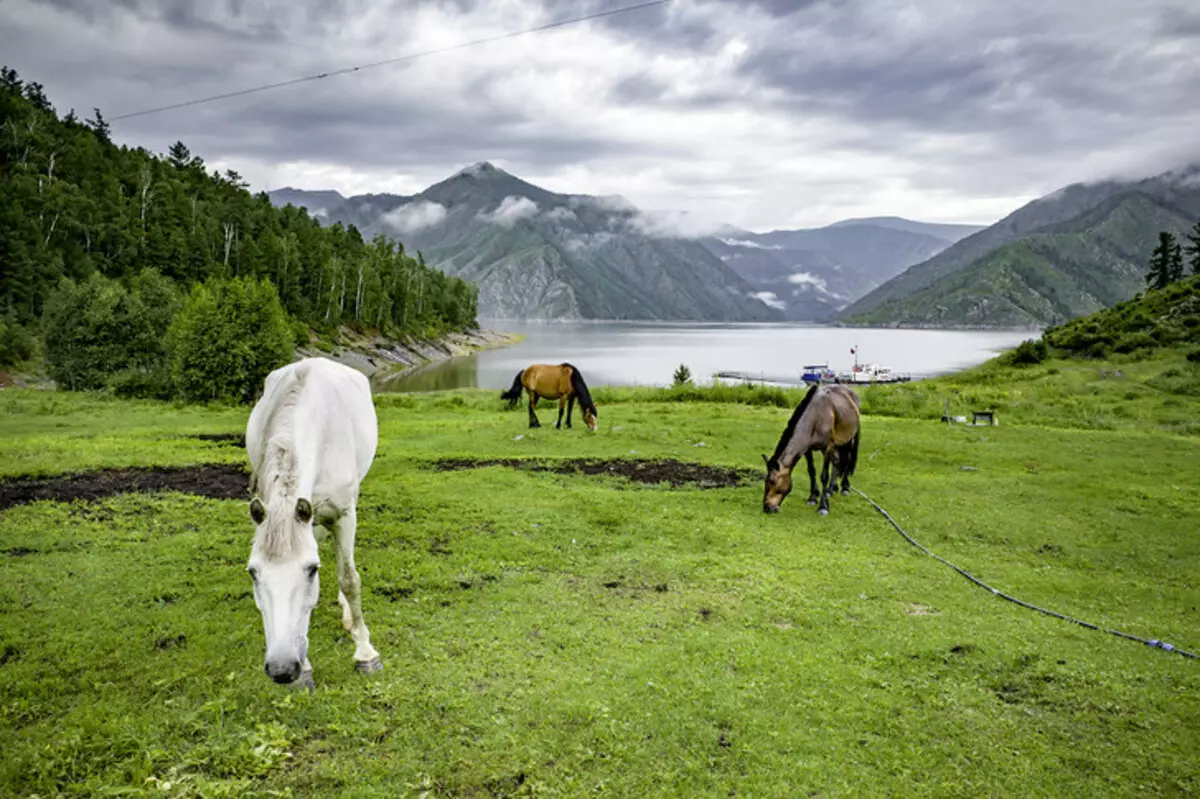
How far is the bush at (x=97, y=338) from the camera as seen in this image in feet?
123

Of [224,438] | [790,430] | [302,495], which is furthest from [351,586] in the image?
[224,438]

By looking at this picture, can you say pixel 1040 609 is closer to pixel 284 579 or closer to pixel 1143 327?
pixel 284 579

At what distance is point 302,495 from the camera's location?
494 centimetres

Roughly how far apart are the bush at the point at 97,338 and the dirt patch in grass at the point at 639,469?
29.0 m

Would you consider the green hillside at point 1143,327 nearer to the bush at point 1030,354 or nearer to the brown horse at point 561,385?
the bush at point 1030,354

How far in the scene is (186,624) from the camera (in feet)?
21.6

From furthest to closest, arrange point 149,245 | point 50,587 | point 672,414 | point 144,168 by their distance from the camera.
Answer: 1. point 144,168
2. point 149,245
3. point 672,414
4. point 50,587

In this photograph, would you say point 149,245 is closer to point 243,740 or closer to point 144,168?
point 144,168

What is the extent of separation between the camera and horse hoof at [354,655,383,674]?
19.0 feet

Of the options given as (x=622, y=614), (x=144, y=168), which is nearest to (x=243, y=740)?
(x=622, y=614)

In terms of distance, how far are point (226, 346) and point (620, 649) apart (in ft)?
109

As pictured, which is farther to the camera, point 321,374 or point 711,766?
point 321,374

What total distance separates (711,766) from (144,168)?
97.1m

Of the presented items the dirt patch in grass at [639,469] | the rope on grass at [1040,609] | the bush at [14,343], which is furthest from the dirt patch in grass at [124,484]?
the bush at [14,343]
